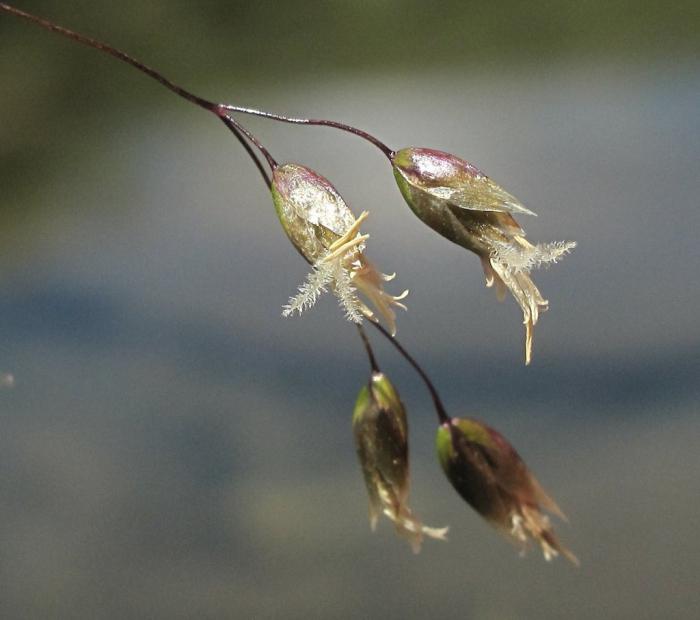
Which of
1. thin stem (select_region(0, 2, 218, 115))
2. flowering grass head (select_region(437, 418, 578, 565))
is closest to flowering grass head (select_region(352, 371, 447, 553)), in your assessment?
flowering grass head (select_region(437, 418, 578, 565))

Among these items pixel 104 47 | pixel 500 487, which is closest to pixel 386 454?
pixel 500 487

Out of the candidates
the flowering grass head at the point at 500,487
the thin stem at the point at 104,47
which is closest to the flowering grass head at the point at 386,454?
the flowering grass head at the point at 500,487

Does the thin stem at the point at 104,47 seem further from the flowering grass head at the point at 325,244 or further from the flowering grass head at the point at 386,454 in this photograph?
the flowering grass head at the point at 386,454

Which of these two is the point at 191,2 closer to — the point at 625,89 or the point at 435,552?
the point at 625,89

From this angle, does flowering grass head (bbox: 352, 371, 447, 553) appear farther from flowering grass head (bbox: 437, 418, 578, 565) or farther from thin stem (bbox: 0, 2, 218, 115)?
thin stem (bbox: 0, 2, 218, 115)

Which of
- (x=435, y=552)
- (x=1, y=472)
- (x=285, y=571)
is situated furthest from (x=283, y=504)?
(x=1, y=472)

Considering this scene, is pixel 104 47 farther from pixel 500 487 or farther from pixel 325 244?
pixel 500 487
